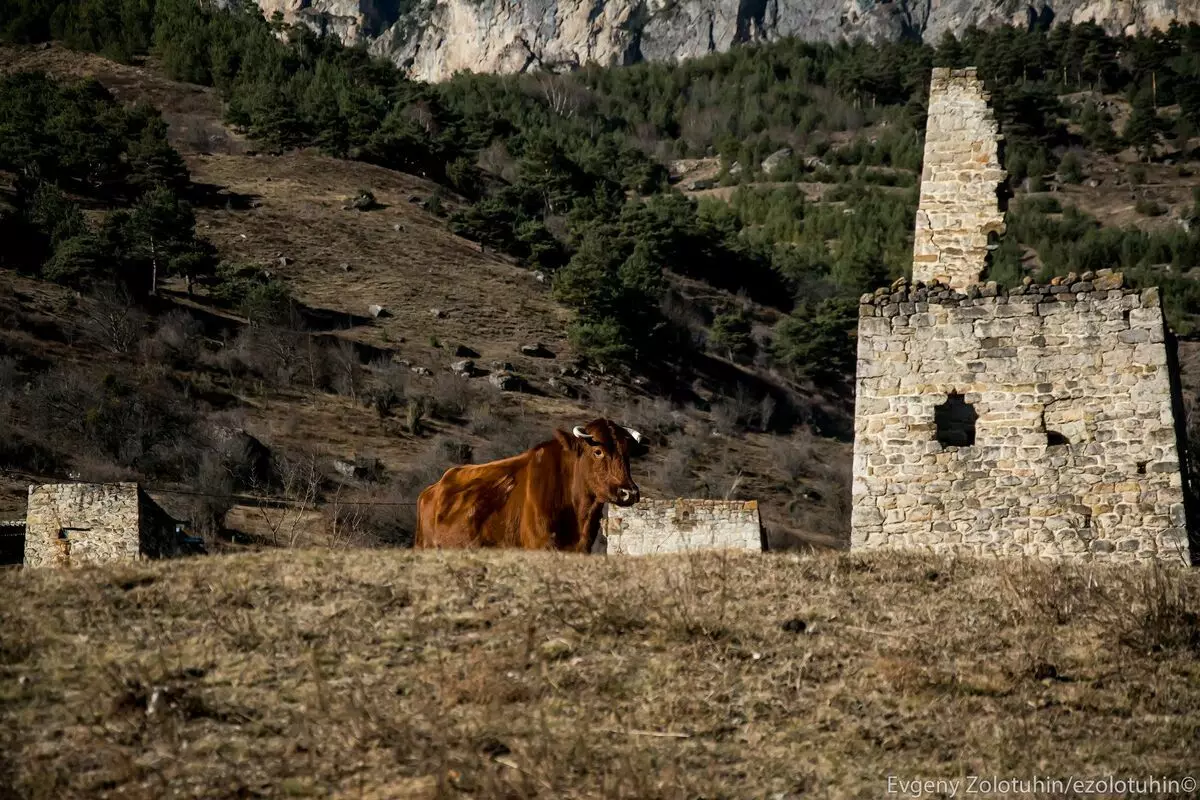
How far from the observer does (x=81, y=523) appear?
17.7 metres

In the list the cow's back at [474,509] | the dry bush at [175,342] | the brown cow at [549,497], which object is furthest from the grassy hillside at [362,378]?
the brown cow at [549,497]

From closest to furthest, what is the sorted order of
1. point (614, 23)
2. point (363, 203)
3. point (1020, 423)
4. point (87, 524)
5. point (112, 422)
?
point (1020, 423)
point (87, 524)
point (112, 422)
point (363, 203)
point (614, 23)

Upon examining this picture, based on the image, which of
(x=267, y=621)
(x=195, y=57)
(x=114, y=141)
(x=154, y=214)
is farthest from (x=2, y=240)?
(x=267, y=621)

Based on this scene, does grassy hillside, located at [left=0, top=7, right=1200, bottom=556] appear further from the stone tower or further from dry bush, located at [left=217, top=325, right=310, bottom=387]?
the stone tower

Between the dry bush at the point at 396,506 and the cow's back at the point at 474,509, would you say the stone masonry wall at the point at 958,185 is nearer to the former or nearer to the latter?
the cow's back at the point at 474,509

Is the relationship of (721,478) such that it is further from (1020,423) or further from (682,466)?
(1020,423)

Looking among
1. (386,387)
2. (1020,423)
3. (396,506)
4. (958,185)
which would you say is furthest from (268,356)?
(1020,423)

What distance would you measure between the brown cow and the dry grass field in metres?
2.27

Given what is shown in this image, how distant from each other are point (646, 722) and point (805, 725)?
85 centimetres

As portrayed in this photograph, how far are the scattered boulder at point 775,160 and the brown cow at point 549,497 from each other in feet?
306

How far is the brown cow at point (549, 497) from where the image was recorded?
1255 cm

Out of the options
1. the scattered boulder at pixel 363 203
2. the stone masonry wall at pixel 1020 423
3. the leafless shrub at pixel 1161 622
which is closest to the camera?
the leafless shrub at pixel 1161 622

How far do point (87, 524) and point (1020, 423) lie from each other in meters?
11.2

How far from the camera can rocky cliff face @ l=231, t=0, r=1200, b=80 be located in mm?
161000
